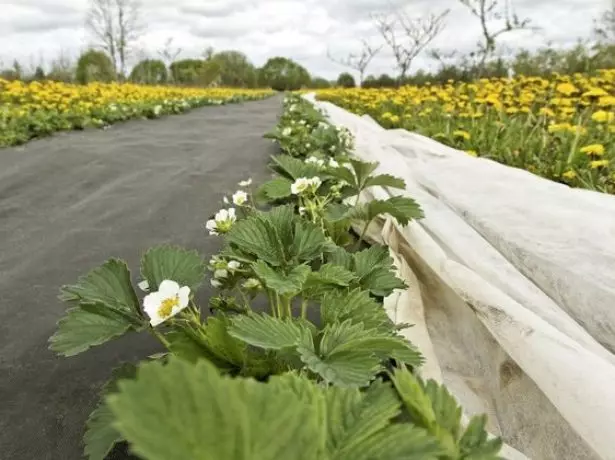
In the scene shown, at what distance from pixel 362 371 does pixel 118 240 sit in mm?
1649

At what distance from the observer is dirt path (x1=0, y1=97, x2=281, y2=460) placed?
1061 mm

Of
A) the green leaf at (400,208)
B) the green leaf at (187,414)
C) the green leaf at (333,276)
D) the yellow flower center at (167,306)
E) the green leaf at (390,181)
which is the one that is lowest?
the yellow flower center at (167,306)

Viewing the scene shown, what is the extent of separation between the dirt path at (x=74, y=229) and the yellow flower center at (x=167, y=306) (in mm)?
328

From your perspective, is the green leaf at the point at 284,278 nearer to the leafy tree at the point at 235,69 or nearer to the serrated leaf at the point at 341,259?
the serrated leaf at the point at 341,259

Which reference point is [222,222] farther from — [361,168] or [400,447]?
[400,447]

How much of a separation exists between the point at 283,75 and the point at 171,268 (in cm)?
4471

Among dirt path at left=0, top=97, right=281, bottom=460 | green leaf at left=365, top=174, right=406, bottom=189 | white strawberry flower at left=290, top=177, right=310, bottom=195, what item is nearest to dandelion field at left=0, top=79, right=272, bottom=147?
dirt path at left=0, top=97, right=281, bottom=460

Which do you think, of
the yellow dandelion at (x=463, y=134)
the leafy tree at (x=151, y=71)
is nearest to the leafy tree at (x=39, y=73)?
the leafy tree at (x=151, y=71)

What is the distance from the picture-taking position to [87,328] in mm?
752

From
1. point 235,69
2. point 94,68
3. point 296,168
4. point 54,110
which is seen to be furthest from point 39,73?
point 235,69

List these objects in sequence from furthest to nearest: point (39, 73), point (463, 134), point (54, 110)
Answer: point (39, 73) → point (54, 110) → point (463, 134)

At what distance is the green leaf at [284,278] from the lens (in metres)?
0.76

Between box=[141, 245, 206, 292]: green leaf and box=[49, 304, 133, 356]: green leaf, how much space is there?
0.09 m

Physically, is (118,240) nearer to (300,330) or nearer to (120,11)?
(300,330)
